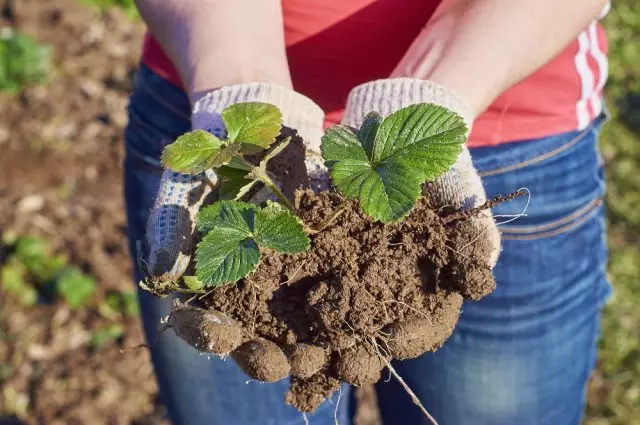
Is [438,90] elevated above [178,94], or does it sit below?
above

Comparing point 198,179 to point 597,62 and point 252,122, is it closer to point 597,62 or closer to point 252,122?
point 252,122

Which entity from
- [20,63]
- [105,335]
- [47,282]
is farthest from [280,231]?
[20,63]

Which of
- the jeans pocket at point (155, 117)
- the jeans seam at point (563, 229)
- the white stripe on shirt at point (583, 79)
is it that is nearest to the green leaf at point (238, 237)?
the jeans pocket at point (155, 117)

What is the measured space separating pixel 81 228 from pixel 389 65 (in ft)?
6.72

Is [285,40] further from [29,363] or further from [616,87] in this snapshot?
[616,87]

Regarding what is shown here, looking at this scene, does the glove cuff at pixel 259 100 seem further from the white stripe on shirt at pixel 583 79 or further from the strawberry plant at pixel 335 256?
the white stripe on shirt at pixel 583 79

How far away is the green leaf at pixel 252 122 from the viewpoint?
1.20 meters

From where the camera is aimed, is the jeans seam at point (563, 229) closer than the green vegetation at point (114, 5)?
Yes

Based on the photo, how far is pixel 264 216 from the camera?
3.87 feet

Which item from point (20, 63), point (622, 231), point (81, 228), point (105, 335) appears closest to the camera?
point (105, 335)

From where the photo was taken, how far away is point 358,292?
1.18 m

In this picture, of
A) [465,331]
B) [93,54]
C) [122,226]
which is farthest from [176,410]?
[93,54]

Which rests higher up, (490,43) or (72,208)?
(490,43)

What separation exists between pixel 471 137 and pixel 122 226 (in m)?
2.04
